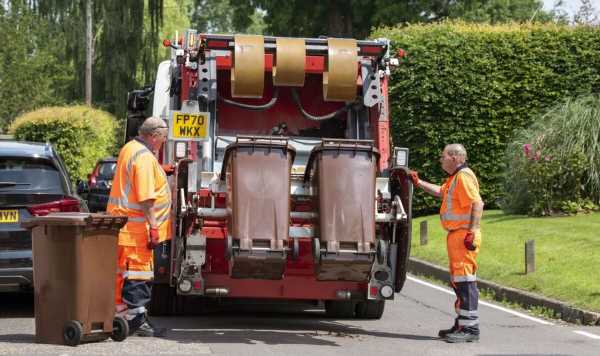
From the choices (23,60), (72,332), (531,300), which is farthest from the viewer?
(23,60)

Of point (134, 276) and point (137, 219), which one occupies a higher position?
point (137, 219)

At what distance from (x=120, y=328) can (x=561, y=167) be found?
13103 millimetres

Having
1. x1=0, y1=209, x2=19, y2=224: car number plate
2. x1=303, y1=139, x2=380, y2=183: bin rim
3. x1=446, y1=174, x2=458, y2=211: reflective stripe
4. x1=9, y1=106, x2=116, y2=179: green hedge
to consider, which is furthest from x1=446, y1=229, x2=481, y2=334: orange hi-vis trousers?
x1=9, y1=106, x2=116, y2=179: green hedge

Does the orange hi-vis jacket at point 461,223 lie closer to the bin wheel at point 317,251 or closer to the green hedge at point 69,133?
the bin wheel at point 317,251

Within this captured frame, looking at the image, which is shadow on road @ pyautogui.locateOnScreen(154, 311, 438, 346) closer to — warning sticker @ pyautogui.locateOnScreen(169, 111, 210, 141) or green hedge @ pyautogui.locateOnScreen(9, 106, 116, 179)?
warning sticker @ pyautogui.locateOnScreen(169, 111, 210, 141)

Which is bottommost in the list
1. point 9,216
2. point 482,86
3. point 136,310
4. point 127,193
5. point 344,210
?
point 136,310

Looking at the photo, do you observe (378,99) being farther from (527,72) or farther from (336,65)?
(527,72)

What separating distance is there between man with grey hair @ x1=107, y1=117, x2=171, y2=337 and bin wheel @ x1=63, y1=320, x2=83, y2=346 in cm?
67

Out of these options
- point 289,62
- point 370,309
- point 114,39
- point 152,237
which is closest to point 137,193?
point 152,237

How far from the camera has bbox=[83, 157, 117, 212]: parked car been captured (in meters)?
24.0

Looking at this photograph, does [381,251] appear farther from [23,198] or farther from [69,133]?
[69,133]

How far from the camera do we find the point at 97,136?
33.4 meters

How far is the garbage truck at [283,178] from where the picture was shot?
1001 centimetres

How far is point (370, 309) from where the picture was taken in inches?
477
